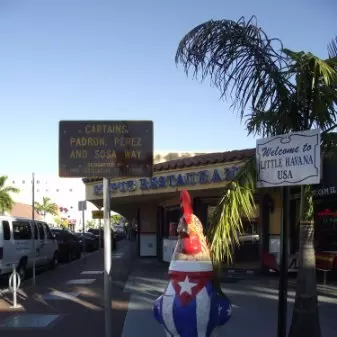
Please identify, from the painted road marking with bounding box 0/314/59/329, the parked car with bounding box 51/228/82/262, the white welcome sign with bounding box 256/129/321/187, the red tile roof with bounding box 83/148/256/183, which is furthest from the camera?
the parked car with bounding box 51/228/82/262

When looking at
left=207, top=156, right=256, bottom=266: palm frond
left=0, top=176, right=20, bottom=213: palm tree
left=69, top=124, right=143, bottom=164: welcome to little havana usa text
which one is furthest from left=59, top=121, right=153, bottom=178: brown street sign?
left=0, top=176, right=20, bottom=213: palm tree

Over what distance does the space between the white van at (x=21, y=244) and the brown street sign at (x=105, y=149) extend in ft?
28.6

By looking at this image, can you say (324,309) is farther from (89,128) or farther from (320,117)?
(89,128)

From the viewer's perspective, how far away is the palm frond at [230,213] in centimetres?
571

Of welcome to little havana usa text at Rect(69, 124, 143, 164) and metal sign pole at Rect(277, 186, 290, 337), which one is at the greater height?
welcome to little havana usa text at Rect(69, 124, 143, 164)

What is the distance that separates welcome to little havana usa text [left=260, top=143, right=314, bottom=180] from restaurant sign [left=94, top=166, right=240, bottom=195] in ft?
23.6

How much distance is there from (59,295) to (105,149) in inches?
265

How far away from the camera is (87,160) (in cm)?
641

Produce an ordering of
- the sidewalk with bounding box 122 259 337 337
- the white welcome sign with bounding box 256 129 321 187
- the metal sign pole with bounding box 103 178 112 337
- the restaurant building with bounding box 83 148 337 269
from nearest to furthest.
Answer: the white welcome sign with bounding box 256 129 321 187
the metal sign pole with bounding box 103 178 112 337
the sidewalk with bounding box 122 259 337 337
the restaurant building with bounding box 83 148 337 269

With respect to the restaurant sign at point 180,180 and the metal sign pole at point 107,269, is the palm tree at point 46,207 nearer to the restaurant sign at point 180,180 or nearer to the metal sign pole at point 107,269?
the restaurant sign at point 180,180

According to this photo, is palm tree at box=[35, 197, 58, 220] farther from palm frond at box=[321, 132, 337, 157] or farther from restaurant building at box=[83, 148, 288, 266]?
palm frond at box=[321, 132, 337, 157]

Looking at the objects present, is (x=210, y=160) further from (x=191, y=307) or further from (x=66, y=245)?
(x=66, y=245)

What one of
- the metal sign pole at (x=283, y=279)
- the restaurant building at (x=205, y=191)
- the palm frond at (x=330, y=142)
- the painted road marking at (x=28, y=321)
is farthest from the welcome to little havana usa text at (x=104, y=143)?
the restaurant building at (x=205, y=191)

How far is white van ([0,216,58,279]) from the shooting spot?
14.4 meters
